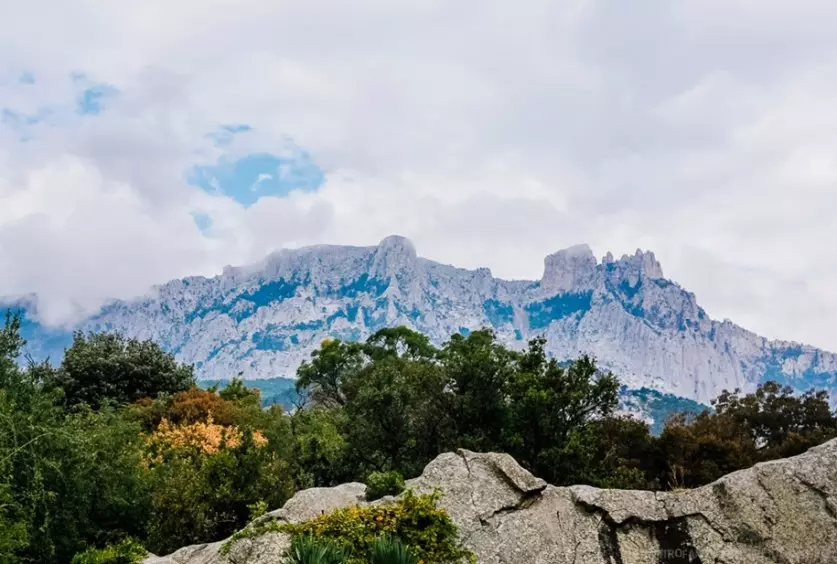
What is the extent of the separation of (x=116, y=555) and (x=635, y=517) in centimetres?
893

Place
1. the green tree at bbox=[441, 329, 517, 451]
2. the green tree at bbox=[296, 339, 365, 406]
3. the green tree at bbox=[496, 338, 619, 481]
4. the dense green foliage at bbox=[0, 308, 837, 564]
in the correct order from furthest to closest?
the green tree at bbox=[296, 339, 365, 406] < the green tree at bbox=[441, 329, 517, 451] < the green tree at bbox=[496, 338, 619, 481] < the dense green foliage at bbox=[0, 308, 837, 564]

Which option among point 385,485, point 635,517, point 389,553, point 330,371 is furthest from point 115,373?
point 635,517

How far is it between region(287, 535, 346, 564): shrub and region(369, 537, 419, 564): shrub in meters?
0.47

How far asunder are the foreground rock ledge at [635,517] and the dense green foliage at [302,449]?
29.9 inches

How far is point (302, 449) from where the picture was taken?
2036cm

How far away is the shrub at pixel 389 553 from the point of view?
9258mm

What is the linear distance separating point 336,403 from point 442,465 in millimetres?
42742

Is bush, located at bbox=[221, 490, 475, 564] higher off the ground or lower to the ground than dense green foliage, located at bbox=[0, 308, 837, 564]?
lower

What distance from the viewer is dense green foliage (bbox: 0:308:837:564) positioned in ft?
39.4

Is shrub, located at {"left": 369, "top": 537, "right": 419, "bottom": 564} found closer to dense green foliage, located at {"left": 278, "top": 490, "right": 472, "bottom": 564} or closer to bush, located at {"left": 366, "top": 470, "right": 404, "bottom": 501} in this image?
dense green foliage, located at {"left": 278, "top": 490, "right": 472, "bottom": 564}

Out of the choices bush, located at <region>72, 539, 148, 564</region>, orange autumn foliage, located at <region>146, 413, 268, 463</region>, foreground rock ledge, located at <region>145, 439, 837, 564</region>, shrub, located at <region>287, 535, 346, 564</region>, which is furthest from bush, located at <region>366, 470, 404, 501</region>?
orange autumn foliage, located at <region>146, 413, 268, 463</region>

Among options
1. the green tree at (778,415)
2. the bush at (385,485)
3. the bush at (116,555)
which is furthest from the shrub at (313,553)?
the green tree at (778,415)

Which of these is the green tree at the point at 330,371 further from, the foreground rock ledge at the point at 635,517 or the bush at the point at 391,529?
the bush at the point at 391,529

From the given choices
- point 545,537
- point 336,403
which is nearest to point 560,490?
point 545,537
